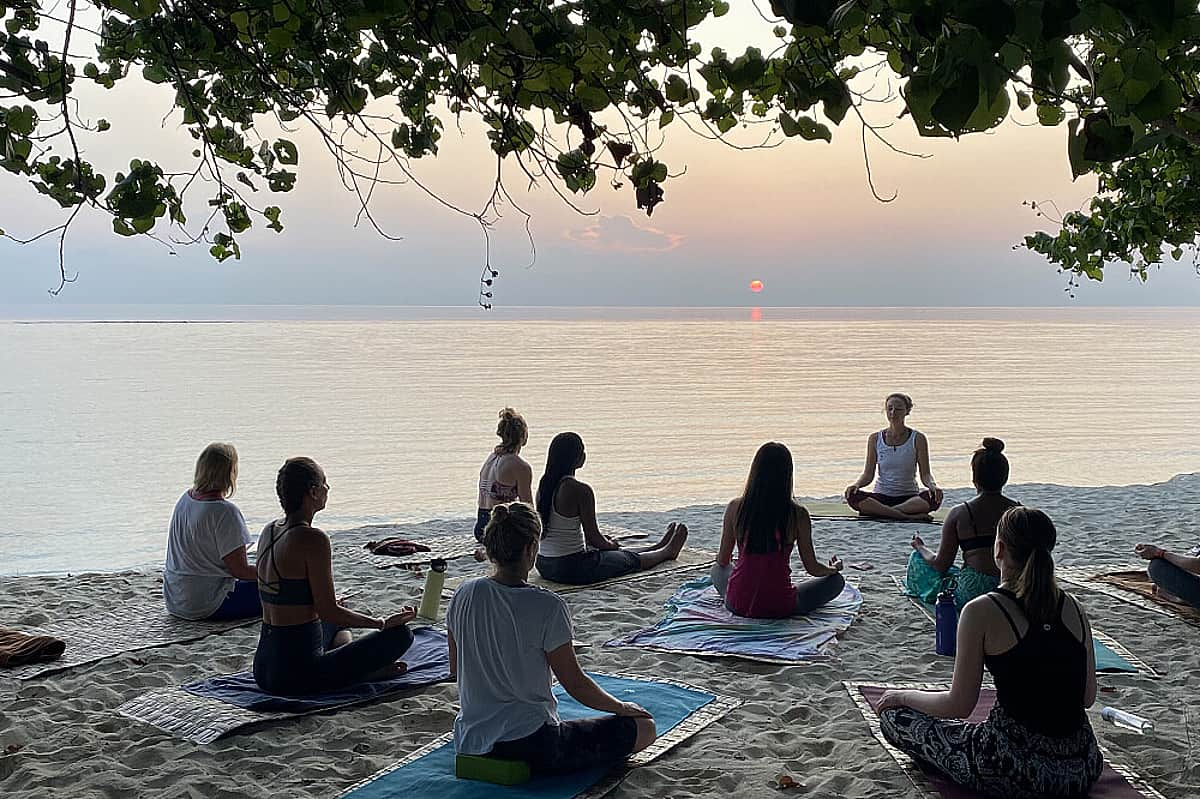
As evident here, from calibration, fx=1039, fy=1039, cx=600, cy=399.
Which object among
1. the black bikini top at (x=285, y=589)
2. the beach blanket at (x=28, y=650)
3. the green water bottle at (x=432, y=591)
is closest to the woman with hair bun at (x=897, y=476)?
the green water bottle at (x=432, y=591)

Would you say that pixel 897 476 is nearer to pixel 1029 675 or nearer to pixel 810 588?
pixel 810 588

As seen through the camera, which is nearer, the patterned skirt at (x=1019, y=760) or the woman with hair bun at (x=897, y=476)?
the patterned skirt at (x=1019, y=760)

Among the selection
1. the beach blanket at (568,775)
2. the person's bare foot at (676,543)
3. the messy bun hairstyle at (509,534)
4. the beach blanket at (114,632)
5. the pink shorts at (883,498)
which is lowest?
the beach blanket at (114,632)

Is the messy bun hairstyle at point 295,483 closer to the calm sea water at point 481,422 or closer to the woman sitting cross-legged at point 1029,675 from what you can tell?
the woman sitting cross-legged at point 1029,675

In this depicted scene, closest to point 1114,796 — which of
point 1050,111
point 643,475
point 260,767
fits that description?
point 1050,111

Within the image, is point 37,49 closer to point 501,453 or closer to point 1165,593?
point 501,453

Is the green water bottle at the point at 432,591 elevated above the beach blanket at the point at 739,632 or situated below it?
above

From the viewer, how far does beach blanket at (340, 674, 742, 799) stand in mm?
3988

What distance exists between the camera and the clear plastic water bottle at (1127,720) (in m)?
4.55

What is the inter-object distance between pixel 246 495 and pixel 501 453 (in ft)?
26.5

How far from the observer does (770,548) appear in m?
6.38

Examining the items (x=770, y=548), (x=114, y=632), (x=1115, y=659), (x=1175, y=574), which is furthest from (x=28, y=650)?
(x=1175, y=574)

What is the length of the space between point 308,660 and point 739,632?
2.53m

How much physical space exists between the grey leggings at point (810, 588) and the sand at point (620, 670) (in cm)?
32
